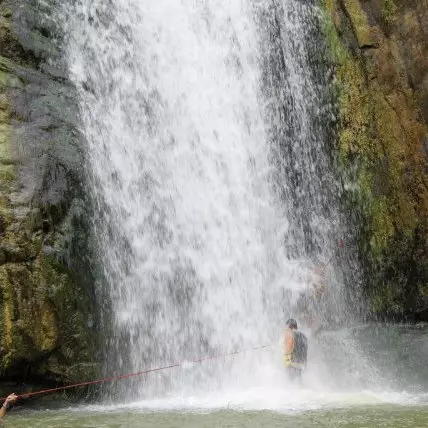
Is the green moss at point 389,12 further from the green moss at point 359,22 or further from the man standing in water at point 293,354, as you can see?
the man standing in water at point 293,354

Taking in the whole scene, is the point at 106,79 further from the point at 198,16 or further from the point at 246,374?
the point at 246,374

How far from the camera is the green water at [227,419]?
7.96 metres

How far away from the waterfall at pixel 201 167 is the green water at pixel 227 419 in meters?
2.11

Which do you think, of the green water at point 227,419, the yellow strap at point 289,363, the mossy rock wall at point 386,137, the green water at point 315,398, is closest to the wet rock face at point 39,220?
the green water at point 315,398

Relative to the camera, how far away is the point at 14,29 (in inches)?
456

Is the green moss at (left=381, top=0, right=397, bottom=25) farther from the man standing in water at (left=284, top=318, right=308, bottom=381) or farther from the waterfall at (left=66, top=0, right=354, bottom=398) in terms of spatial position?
the man standing in water at (left=284, top=318, right=308, bottom=381)

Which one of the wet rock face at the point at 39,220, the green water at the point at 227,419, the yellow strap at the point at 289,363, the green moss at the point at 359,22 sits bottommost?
the green water at the point at 227,419

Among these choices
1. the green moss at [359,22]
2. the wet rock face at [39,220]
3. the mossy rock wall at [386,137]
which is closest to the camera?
the wet rock face at [39,220]

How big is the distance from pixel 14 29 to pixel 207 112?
16.7ft

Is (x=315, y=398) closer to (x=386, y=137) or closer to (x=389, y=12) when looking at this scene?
(x=386, y=137)

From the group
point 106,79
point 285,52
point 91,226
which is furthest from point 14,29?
point 285,52

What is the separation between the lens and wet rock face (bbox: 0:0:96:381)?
948cm

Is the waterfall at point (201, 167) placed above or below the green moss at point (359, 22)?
below

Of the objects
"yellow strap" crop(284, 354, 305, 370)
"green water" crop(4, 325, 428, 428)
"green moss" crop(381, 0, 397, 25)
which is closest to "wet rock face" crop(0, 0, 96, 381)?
"green water" crop(4, 325, 428, 428)
